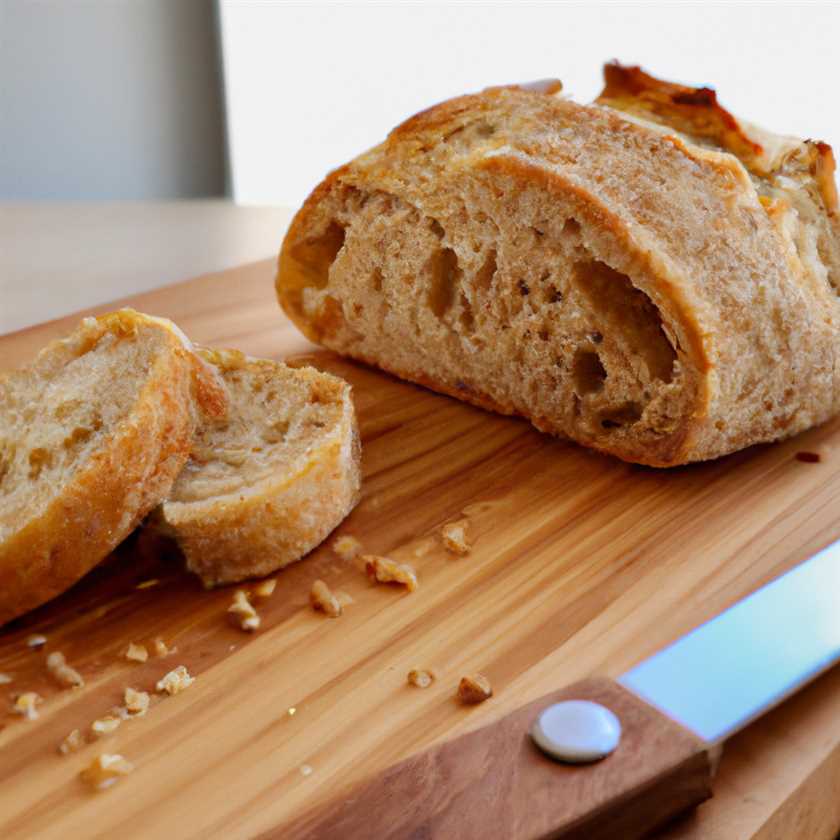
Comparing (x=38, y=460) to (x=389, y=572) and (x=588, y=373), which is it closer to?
(x=389, y=572)

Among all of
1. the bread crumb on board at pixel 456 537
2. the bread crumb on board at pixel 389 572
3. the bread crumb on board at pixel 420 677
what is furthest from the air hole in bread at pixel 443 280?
the bread crumb on board at pixel 420 677

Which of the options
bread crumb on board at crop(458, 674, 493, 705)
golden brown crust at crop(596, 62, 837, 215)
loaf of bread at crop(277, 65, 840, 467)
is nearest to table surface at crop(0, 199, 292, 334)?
loaf of bread at crop(277, 65, 840, 467)

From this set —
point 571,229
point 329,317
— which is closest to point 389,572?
point 571,229

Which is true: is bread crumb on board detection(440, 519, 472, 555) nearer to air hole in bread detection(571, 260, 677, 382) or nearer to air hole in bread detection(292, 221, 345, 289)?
air hole in bread detection(571, 260, 677, 382)

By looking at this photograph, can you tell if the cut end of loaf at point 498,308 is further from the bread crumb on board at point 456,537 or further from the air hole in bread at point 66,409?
the air hole in bread at point 66,409

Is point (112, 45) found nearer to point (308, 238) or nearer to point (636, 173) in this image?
point (308, 238)

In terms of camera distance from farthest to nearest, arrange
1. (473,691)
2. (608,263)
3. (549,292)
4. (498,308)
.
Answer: (498,308), (549,292), (608,263), (473,691)

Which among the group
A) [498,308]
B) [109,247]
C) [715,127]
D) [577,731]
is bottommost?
[109,247]
